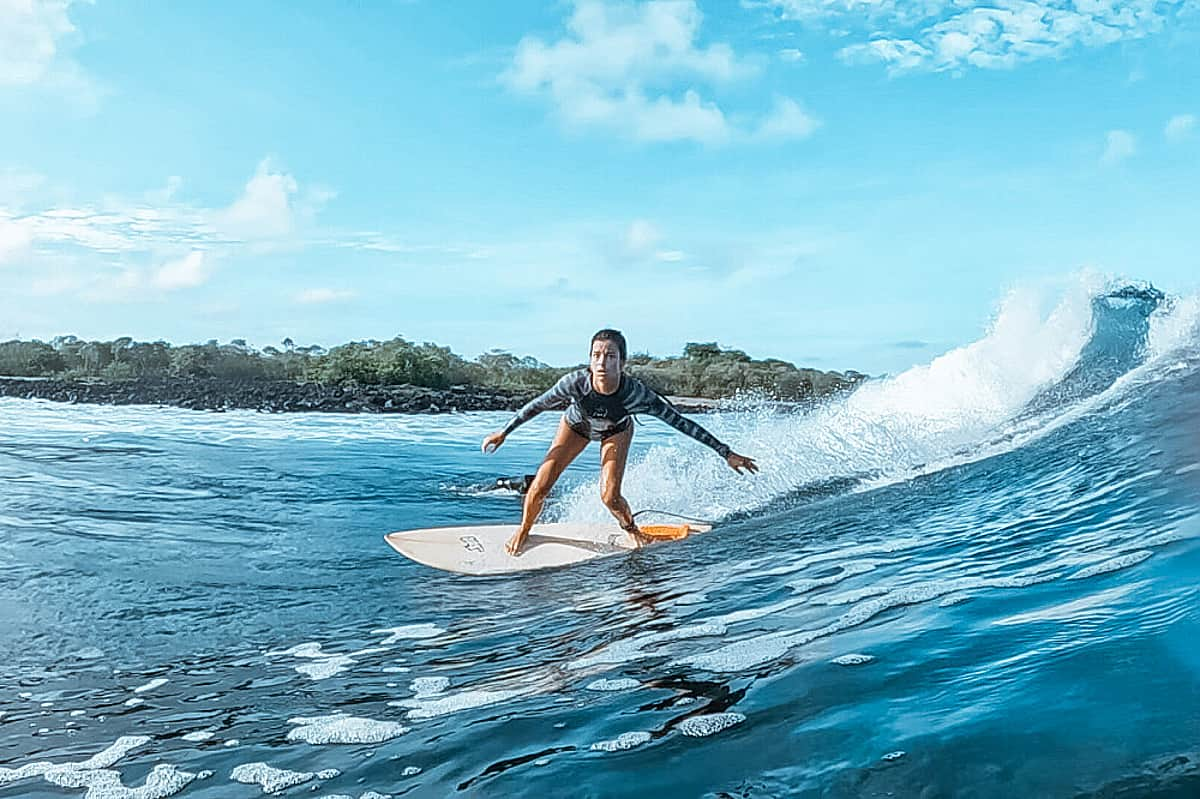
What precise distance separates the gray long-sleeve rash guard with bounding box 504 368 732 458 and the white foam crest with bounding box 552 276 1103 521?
82.8 inches

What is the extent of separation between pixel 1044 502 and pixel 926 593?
9.06ft

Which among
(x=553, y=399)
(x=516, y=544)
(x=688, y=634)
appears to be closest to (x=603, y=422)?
(x=553, y=399)

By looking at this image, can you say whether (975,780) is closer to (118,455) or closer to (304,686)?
(304,686)

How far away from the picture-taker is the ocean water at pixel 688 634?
114 inches

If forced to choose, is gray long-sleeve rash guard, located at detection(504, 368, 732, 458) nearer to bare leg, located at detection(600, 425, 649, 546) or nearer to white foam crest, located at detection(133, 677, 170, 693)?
bare leg, located at detection(600, 425, 649, 546)

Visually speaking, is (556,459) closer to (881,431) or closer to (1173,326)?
(881,431)

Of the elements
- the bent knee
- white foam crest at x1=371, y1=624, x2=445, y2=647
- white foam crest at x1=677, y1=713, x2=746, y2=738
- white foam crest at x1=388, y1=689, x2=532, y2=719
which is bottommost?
white foam crest at x1=371, y1=624, x2=445, y2=647

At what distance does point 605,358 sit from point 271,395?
76.4 feet

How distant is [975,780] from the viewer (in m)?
2.61

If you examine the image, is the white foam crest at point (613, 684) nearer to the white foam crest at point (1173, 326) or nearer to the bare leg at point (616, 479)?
the bare leg at point (616, 479)

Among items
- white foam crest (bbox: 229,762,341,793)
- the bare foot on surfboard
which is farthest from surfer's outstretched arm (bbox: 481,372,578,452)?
white foam crest (bbox: 229,762,341,793)

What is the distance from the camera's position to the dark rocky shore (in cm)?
2756

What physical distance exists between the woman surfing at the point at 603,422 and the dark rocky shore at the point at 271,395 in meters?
18.5

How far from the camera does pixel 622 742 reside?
10.2ft
